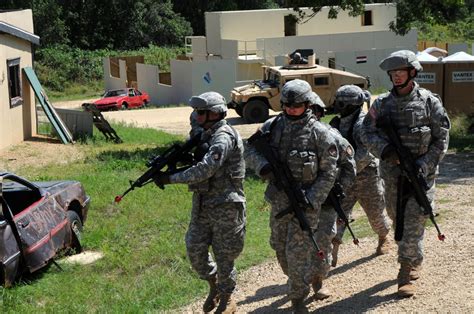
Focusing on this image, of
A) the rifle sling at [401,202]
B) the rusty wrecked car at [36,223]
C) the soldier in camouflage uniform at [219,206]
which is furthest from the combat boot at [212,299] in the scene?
the rusty wrecked car at [36,223]

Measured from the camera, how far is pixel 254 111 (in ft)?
80.2

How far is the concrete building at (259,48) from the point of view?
110 ft

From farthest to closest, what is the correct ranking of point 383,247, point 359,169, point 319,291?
1. point 383,247
2. point 359,169
3. point 319,291

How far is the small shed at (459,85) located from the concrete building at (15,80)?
31.2ft

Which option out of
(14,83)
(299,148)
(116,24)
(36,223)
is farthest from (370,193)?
(116,24)

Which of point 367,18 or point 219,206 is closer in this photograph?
point 219,206

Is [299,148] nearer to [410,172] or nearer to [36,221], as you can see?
[410,172]

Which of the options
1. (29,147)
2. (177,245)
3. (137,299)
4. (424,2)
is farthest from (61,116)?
(137,299)

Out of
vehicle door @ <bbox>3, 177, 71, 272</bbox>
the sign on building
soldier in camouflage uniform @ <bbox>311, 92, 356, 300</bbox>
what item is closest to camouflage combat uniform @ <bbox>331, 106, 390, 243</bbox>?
soldier in camouflage uniform @ <bbox>311, 92, 356, 300</bbox>

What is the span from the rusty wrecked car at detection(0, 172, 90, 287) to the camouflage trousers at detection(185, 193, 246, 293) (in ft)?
7.16

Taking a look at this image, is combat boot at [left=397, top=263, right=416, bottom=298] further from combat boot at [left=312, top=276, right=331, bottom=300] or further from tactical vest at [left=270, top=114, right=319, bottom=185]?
tactical vest at [left=270, top=114, right=319, bottom=185]

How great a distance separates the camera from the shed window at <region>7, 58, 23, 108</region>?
1791cm

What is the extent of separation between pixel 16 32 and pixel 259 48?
19614 mm

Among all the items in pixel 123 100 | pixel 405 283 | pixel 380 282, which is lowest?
pixel 123 100
